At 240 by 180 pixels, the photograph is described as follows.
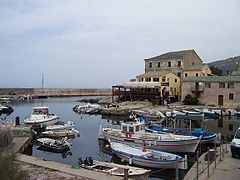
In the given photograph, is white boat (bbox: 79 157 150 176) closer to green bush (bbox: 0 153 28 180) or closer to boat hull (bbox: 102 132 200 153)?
boat hull (bbox: 102 132 200 153)

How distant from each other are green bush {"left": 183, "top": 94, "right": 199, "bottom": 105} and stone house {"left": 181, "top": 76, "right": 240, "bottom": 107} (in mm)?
777

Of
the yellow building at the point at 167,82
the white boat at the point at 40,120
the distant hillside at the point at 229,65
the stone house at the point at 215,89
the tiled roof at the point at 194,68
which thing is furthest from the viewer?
the distant hillside at the point at 229,65

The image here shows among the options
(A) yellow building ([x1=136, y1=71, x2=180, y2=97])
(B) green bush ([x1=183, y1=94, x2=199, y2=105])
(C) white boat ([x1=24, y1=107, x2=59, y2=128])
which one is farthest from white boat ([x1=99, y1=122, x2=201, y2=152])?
(A) yellow building ([x1=136, y1=71, x2=180, y2=97])

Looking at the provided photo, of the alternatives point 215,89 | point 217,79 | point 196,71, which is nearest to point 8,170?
point 215,89

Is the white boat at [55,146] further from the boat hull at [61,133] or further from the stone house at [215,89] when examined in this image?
the stone house at [215,89]

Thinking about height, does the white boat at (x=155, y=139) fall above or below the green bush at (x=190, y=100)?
below

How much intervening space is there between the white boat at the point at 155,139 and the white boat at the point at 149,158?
1.99 meters

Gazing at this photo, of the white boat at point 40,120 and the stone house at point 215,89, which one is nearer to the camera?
the white boat at point 40,120

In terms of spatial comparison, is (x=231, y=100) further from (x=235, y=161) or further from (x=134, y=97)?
(x=235, y=161)

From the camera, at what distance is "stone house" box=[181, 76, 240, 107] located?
4697 cm

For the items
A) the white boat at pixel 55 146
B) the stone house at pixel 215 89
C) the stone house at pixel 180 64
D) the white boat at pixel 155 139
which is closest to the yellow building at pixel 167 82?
the stone house at pixel 180 64

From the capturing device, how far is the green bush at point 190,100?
50406mm

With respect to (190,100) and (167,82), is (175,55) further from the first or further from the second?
(190,100)

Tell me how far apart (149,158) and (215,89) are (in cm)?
3460
